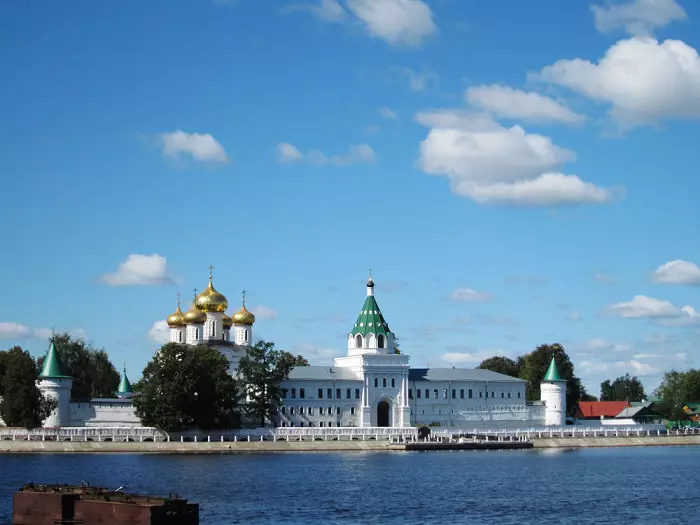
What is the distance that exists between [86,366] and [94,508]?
2916 inches

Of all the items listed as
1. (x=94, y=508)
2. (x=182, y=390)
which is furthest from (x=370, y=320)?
(x=94, y=508)

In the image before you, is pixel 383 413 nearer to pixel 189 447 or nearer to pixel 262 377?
pixel 262 377

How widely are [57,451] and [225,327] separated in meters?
21.4

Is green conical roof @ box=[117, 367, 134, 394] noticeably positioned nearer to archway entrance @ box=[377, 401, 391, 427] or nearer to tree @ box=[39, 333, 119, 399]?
tree @ box=[39, 333, 119, 399]

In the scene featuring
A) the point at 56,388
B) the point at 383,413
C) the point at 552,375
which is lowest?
the point at 383,413

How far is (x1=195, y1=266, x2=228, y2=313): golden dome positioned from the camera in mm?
96938

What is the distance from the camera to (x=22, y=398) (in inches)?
3314

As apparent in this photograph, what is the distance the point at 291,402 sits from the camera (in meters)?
95.5

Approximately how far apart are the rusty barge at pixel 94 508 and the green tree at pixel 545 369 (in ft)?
270

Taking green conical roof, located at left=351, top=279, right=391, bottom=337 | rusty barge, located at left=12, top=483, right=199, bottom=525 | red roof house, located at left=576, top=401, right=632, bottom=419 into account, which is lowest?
rusty barge, located at left=12, top=483, right=199, bottom=525

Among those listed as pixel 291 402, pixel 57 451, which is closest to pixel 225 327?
pixel 291 402

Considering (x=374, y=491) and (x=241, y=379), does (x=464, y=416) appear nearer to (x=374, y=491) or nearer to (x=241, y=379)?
(x=241, y=379)

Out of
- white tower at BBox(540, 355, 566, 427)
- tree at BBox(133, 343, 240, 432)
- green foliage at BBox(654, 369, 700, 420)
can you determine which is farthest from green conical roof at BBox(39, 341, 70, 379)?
green foliage at BBox(654, 369, 700, 420)

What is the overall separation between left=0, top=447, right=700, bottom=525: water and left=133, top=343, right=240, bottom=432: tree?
522 centimetres
